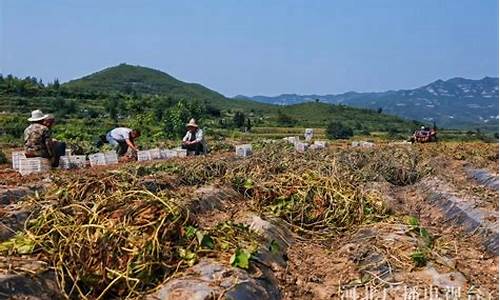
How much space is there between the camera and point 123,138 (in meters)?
13.1

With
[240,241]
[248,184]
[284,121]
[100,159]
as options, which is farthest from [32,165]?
[284,121]

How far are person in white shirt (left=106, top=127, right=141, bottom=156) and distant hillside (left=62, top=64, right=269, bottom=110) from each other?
48.2 metres

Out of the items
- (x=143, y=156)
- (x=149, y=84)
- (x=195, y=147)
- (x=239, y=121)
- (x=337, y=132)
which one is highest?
(x=149, y=84)

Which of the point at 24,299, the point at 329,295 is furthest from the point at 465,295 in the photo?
the point at 24,299

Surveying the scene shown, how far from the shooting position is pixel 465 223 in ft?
24.0

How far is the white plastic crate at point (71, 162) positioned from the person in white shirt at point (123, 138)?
1643mm

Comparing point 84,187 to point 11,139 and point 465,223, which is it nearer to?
point 465,223

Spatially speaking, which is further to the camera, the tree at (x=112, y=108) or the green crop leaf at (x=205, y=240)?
the tree at (x=112, y=108)

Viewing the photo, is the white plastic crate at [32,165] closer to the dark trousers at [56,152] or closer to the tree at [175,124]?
the dark trousers at [56,152]

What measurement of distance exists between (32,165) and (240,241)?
18.9 ft

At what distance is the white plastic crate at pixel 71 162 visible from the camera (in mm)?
10734

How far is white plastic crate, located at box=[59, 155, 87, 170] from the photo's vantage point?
10.7 m

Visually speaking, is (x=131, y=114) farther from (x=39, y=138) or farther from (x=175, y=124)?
(x=39, y=138)

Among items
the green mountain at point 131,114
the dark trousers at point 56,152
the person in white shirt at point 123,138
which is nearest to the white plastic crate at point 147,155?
the person in white shirt at point 123,138
